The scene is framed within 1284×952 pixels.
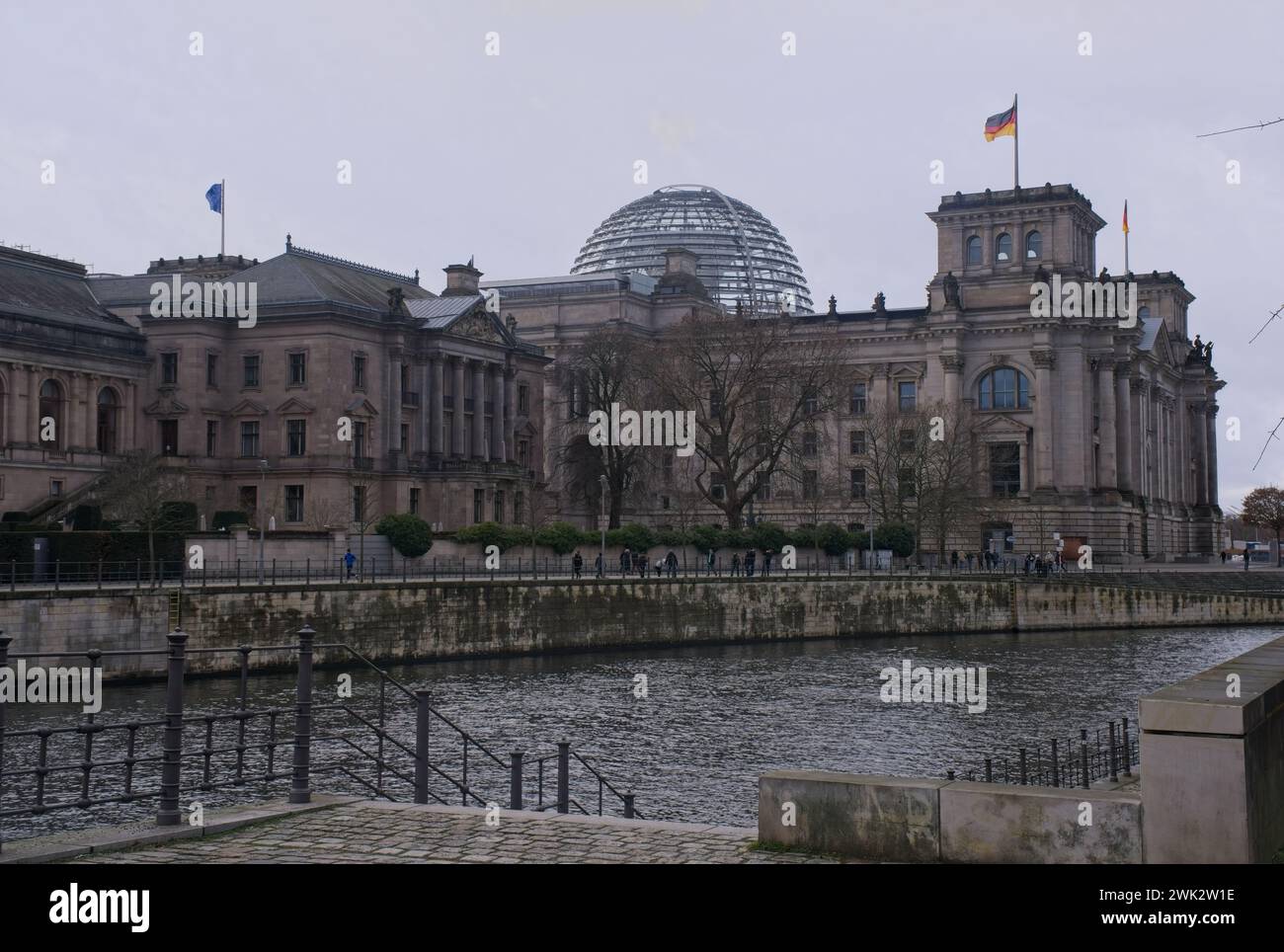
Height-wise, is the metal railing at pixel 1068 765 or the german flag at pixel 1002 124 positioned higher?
the german flag at pixel 1002 124

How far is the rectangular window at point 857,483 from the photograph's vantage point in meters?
117

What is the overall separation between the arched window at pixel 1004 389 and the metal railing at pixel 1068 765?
84898 mm

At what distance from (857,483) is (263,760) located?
91.2m

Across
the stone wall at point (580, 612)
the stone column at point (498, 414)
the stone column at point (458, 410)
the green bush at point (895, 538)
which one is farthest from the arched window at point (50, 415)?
the green bush at point (895, 538)

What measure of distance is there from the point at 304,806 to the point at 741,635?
5256 centimetres

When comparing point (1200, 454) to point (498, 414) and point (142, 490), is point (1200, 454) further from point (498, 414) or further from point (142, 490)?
point (142, 490)

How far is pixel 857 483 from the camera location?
120125mm

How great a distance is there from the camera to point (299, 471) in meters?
83.4

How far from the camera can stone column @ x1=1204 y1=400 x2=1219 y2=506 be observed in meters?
154

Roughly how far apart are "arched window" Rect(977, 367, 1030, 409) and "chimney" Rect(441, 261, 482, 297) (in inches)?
1692

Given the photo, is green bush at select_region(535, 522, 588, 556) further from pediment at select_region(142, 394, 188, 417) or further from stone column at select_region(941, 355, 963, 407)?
stone column at select_region(941, 355, 963, 407)

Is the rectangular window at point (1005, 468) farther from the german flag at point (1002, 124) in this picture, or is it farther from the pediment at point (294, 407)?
the pediment at point (294, 407)
